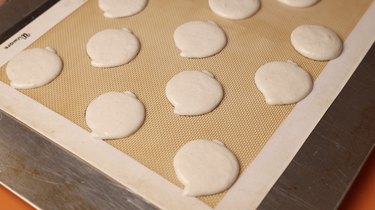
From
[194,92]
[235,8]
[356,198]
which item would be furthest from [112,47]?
[356,198]

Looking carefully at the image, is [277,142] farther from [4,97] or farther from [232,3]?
[4,97]

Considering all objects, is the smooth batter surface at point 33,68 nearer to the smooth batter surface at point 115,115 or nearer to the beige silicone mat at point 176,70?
the beige silicone mat at point 176,70

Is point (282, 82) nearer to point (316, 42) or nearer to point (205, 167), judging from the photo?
point (316, 42)

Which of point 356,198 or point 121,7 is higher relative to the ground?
point 121,7

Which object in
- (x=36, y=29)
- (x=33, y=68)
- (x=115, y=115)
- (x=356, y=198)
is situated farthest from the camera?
(x=36, y=29)

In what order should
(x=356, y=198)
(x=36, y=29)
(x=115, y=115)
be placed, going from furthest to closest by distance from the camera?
1. (x=36, y=29)
2. (x=115, y=115)
3. (x=356, y=198)

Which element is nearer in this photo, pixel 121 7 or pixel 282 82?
pixel 282 82

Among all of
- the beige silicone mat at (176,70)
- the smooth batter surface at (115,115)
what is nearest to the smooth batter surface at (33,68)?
the beige silicone mat at (176,70)
